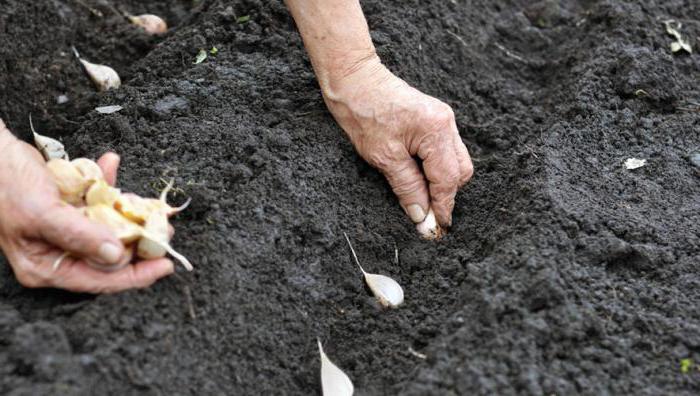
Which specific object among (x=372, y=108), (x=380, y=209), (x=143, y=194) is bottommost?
(x=380, y=209)

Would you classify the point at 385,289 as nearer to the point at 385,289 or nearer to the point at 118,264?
the point at 385,289

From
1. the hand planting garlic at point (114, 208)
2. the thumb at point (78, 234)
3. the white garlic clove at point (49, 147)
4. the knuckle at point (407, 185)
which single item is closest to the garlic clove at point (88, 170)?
the hand planting garlic at point (114, 208)

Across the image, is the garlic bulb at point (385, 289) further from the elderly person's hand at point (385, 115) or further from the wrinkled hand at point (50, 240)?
the wrinkled hand at point (50, 240)

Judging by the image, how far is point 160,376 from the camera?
168 centimetres

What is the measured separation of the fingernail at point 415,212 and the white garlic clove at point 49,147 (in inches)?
44.4

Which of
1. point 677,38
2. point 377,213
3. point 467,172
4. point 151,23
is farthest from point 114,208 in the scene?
point 677,38

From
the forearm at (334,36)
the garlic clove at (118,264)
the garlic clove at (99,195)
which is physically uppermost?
the forearm at (334,36)

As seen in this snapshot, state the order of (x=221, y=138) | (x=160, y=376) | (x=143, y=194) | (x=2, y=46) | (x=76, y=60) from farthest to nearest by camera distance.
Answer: (x=76, y=60)
(x=2, y=46)
(x=221, y=138)
(x=143, y=194)
(x=160, y=376)

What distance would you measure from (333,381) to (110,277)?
0.61 m

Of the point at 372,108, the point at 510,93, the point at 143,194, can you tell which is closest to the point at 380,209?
the point at 372,108

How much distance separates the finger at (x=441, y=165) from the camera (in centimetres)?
222

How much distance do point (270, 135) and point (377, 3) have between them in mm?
893

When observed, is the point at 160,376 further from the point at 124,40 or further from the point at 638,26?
the point at 638,26

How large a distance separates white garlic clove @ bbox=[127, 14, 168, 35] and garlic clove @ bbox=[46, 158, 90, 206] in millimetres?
1385
